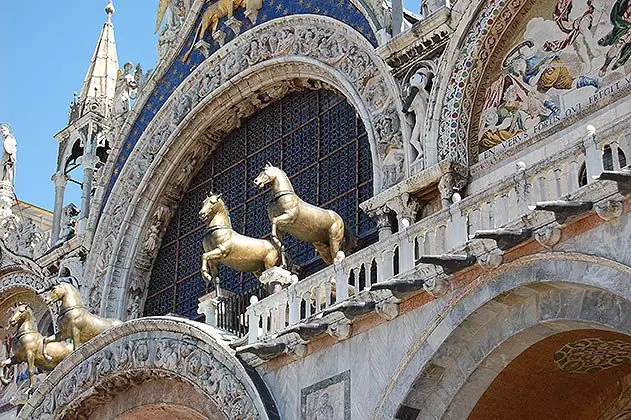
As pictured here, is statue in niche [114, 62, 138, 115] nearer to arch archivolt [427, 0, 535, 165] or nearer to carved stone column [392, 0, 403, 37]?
carved stone column [392, 0, 403, 37]

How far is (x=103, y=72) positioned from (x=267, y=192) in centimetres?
791

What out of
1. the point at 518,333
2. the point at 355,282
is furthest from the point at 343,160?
the point at 518,333

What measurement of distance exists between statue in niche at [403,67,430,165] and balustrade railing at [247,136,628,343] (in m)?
2.46

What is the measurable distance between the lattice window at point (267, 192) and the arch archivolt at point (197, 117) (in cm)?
28

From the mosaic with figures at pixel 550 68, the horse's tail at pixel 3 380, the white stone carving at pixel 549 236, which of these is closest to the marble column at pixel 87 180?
the horse's tail at pixel 3 380

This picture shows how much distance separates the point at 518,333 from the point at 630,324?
1.37 m

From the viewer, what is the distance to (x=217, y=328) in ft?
54.1

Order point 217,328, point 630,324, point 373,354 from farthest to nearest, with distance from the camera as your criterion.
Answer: point 217,328
point 373,354
point 630,324

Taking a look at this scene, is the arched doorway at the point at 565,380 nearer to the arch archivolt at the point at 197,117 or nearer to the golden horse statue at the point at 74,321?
the arch archivolt at the point at 197,117

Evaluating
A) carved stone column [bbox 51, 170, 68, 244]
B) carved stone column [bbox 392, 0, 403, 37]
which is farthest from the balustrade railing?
carved stone column [bbox 51, 170, 68, 244]

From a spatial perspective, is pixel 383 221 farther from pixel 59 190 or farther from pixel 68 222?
pixel 59 190

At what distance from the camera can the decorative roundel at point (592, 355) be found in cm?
1262

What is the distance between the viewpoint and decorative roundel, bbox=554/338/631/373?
12625 millimetres

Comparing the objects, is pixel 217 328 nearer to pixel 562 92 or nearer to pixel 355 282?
pixel 355 282
